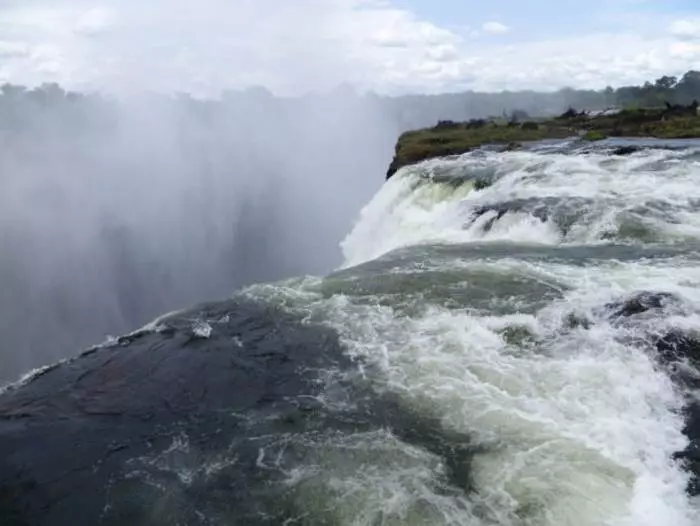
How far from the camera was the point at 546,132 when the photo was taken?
138 ft

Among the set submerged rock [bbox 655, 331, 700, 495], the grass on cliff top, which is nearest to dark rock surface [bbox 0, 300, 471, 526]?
submerged rock [bbox 655, 331, 700, 495]

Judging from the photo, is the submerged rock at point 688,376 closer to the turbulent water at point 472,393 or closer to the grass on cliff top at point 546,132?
the turbulent water at point 472,393

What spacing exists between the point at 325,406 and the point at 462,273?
6026mm

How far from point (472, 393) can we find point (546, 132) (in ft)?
117

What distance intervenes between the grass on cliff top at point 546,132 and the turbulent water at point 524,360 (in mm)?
15670

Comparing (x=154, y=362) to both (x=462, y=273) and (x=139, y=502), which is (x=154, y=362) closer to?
(x=139, y=502)

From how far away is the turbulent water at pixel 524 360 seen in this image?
7414 millimetres

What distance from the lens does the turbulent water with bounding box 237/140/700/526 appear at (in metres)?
7.41

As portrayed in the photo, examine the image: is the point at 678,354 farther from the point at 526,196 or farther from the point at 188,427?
the point at 526,196

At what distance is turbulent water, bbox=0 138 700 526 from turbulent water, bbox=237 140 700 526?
0.10 ft

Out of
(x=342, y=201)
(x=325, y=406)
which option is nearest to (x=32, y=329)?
(x=325, y=406)

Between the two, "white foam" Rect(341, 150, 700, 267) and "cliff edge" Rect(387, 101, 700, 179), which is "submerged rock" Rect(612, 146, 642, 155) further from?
"cliff edge" Rect(387, 101, 700, 179)

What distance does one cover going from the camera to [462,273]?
574 inches

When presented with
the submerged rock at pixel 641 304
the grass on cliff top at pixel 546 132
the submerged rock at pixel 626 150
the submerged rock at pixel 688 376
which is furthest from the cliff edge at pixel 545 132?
the submerged rock at pixel 688 376
